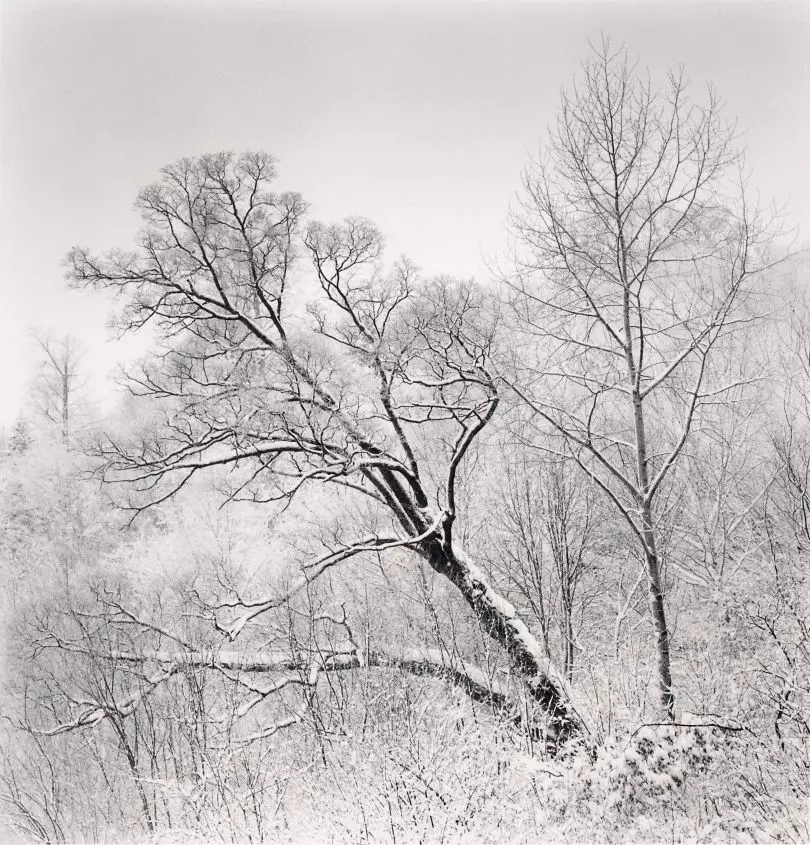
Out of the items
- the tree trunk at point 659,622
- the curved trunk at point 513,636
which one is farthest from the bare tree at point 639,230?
the curved trunk at point 513,636

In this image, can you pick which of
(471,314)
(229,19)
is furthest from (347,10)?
(471,314)

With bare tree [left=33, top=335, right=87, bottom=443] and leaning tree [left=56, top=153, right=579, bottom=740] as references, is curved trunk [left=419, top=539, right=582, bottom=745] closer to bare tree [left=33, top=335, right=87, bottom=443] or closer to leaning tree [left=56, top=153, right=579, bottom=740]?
leaning tree [left=56, top=153, right=579, bottom=740]

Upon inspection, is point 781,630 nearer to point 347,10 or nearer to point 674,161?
point 674,161

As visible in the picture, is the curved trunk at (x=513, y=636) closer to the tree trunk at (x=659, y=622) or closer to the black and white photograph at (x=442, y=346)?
the black and white photograph at (x=442, y=346)

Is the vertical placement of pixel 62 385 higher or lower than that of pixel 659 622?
higher

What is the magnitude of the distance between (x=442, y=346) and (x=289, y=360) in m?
2.31

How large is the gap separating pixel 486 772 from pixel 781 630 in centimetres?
342

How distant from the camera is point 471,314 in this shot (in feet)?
28.6

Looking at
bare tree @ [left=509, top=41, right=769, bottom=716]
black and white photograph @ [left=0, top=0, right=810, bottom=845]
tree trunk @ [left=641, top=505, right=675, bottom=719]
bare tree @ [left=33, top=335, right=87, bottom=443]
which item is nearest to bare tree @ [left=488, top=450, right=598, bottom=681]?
black and white photograph @ [left=0, top=0, right=810, bottom=845]

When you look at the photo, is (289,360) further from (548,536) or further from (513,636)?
(548,536)

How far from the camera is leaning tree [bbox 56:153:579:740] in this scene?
26.0 feet

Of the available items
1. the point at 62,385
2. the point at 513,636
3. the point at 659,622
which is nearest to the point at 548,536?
the point at 513,636

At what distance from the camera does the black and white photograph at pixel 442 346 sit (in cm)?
560

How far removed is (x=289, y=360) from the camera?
8.45 metres
